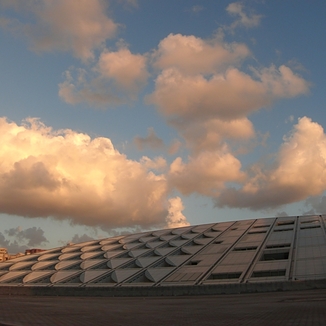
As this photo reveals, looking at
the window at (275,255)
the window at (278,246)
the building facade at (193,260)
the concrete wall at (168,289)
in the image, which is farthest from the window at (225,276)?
the window at (278,246)

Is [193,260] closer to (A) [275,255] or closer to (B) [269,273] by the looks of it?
(A) [275,255]

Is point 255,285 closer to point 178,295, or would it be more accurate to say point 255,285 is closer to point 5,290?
point 178,295

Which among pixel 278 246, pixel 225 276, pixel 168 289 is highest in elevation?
pixel 278 246

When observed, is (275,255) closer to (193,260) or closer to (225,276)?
(225,276)

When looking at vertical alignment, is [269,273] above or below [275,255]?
below

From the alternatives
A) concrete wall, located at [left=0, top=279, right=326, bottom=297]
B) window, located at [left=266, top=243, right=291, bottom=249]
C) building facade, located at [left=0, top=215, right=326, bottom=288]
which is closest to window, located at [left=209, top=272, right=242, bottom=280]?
building facade, located at [left=0, top=215, right=326, bottom=288]

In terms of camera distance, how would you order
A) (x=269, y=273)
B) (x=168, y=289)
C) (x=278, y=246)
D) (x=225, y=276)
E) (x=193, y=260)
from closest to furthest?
1. (x=168, y=289)
2. (x=269, y=273)
3. (x=225, y=276)
4. (x=193, y=260)
5. (x=278, y=246)

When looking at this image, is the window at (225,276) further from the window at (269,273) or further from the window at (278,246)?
the window at (278,246)

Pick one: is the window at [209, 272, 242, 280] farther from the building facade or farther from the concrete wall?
the concrete wall

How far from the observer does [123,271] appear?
3441 centimetres

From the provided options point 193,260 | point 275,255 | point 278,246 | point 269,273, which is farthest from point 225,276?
point 278,246

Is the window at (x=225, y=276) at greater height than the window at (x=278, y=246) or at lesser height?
lesser

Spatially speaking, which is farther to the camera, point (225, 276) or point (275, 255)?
point (275, 255)

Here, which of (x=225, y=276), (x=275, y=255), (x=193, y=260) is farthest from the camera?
→ (x=193, y=260)
